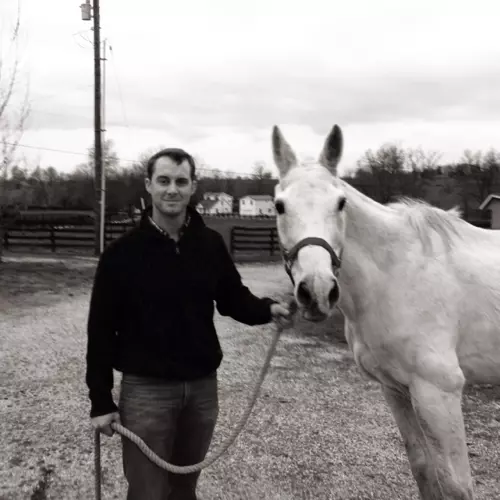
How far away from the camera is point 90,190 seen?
5575cm

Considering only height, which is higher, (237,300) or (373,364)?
(237,300)

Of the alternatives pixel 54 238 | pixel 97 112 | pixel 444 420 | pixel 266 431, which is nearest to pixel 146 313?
pixel 444 420

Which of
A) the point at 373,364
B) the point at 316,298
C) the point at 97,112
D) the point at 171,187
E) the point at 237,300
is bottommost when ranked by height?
the point at 373,364

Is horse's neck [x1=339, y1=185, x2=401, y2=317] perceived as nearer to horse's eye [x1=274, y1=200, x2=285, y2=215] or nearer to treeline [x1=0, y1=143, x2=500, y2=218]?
horse's eye [x1=274, y1=200, x2=285, y2=215]

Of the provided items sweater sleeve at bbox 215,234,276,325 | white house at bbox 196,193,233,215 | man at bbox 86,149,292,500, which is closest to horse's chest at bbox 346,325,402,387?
sweater sleeve at bbox 215,234,276,325

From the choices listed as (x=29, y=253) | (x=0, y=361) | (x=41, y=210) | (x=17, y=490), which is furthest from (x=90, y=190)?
(x=17, y=490)

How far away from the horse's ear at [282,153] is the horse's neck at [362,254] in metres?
0.36

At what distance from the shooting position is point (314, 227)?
88.4 inches

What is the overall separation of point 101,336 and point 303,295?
3.17 feet

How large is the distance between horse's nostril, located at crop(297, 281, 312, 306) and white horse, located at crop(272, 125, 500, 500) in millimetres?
208

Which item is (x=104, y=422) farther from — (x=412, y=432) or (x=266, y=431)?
(x=266, y=431)

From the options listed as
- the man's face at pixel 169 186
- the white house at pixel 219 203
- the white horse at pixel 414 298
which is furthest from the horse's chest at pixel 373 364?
the white house at pixel 219 203

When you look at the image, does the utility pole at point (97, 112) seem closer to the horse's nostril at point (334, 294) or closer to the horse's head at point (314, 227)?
the horse's head at point (314, 227)

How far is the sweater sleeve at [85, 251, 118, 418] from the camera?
2283mm
